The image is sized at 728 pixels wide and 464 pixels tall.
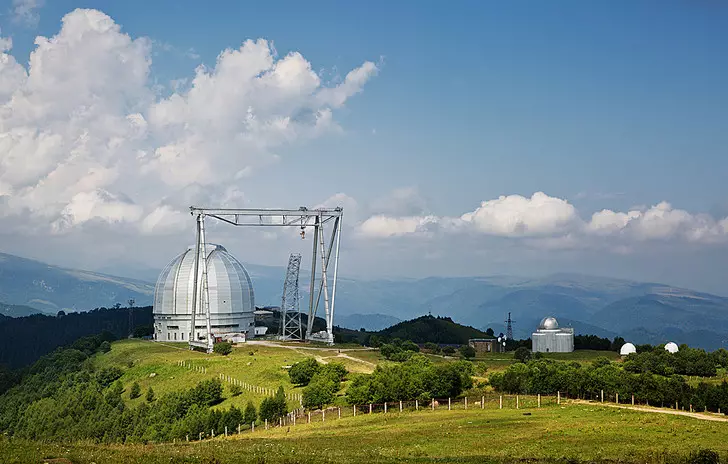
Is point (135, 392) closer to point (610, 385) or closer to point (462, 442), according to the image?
point (610, 385)

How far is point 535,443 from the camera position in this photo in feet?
124

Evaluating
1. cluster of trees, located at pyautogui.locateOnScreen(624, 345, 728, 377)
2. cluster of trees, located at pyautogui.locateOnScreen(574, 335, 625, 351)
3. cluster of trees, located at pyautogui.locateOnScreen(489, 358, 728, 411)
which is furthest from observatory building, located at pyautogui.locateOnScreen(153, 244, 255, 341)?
cluster of trees, located at pyautogui.locateOnScreen(489, 358, 728, 411)

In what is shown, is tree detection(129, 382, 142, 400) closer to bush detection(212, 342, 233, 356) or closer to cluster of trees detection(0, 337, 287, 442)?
cluster of trees detection(0, 337, 287, 442)

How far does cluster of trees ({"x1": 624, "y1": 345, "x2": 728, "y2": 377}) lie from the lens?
72562 millimetres

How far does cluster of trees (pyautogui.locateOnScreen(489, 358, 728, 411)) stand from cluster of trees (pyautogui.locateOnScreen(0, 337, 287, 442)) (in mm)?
19909

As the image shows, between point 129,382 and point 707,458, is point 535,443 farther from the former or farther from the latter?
point 129,382

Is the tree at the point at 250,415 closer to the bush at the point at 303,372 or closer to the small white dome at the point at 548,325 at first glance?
the bush at the point at 303,372

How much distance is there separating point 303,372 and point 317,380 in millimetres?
6454

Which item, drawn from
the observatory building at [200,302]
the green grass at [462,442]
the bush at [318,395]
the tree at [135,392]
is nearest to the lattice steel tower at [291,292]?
the observatory building at [200,302]

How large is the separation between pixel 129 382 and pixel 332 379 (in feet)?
108

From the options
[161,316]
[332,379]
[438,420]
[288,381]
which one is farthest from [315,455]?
[161,316]

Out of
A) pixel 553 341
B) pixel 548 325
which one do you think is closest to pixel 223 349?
pixel 553 341

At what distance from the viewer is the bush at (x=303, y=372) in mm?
73062

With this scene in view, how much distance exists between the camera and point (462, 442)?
39281 mm
